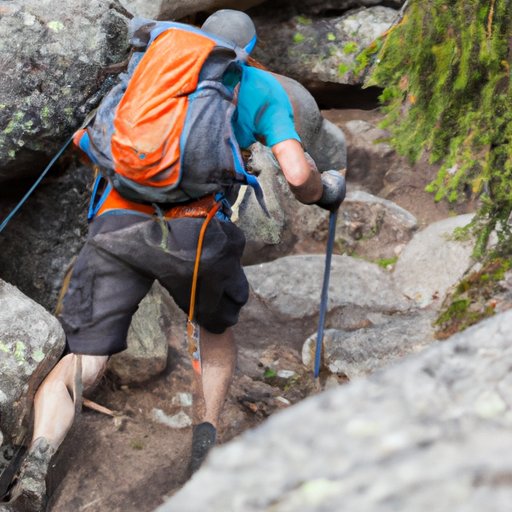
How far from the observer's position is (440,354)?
65.7 inches

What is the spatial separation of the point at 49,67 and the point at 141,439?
2.57 m

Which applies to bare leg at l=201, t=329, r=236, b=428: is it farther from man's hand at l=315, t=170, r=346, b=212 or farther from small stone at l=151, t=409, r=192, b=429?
man's hand at l=315, t=170, r=346, b=212

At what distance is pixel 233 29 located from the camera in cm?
409

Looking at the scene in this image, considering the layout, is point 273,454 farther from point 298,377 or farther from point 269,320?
point 269,320

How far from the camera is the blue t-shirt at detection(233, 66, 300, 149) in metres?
3.87

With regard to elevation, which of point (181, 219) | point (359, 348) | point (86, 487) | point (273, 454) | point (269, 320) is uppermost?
point (273, 454)

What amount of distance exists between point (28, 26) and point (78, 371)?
2.44m

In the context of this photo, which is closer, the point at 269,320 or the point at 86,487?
the point at 86,487

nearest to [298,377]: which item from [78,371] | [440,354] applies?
[78,371]

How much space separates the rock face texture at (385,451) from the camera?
1290mm

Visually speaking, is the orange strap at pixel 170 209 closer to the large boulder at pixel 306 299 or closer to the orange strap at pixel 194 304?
the orange strap at pixel 194 304

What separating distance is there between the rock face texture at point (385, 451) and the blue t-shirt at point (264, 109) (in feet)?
7.83

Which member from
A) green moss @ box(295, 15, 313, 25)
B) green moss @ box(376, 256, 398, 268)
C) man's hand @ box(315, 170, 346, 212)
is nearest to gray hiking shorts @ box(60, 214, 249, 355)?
man's hand @ box(315, 170, 346, 212)

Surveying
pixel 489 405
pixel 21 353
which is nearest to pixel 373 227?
pixel 21 353
